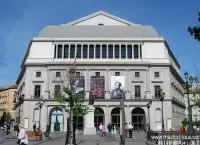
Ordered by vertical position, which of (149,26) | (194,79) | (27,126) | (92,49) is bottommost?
(27,126)

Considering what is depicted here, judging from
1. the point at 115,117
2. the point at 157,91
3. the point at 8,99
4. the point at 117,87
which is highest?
the point at 8,99

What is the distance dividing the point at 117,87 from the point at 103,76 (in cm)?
389

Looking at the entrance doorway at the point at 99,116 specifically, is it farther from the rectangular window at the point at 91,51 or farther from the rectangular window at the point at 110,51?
the rectangular window at the point at 110,51

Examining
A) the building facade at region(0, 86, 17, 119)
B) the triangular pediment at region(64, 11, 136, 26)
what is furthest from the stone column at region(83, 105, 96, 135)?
the building facade at region(0, 86, 17, 119)

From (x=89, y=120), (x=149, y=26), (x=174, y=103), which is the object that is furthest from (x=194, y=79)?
(x=149, y=26)

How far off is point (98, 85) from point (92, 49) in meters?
8.71

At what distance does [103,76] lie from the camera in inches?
3418

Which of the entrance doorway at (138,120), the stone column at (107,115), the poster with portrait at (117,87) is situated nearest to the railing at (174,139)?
the poster with portrait at (117,87)

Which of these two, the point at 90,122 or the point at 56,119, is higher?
the point at 56,119

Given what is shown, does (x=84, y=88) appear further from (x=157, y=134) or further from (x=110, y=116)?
(x=157, y=134)

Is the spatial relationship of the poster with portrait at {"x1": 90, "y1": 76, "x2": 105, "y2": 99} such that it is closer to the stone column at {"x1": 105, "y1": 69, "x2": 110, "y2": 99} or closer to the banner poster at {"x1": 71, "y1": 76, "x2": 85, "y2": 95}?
the stone column at {"x1": 105, "y1": 69, "x2": 110, "y2": 99}

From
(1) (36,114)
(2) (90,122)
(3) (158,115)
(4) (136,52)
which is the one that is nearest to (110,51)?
(4) (136,52)

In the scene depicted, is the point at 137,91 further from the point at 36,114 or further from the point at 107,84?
the point at 36,114

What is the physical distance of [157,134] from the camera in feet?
96.6
